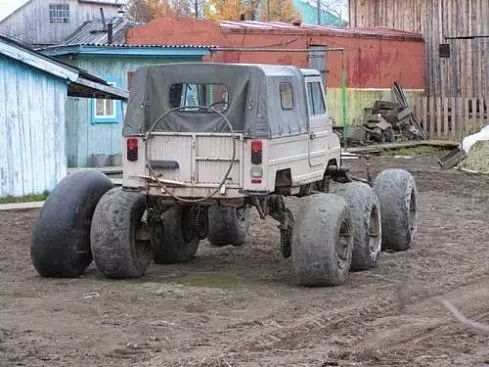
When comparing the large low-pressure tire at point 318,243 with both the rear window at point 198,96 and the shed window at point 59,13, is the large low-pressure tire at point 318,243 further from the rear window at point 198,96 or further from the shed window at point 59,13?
the shed window at point 59,13

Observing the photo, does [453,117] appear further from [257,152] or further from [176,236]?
[257,152]

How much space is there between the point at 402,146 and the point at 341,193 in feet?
59.4

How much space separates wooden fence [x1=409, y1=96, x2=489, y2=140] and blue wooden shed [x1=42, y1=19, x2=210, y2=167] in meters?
9.38

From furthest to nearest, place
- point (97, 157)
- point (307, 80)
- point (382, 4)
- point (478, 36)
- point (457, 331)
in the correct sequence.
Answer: point (382, 4), point (478, 36), point (97, 157), point (307, 80), point (457, 331)

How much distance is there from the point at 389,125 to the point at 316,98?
1905cm

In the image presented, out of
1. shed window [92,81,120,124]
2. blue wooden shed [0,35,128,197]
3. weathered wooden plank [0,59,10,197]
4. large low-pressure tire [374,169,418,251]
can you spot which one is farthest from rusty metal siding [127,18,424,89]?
large low-pressure tire [374,169,418,251]

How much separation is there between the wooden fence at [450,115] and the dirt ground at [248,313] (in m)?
17.6

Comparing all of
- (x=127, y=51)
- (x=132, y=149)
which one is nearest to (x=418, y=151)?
(x=127, y=51)

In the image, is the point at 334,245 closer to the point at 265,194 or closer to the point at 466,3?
the point at 265,194

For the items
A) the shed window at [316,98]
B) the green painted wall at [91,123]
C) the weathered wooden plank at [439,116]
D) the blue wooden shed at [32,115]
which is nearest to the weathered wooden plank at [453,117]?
the weathered wooden plank at [439,116]

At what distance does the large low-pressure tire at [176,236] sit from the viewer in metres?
12.1

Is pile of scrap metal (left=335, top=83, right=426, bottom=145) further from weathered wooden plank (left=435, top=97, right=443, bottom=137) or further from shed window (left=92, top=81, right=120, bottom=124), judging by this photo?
shed window (left=92, top=81, right=120, bottom=124)

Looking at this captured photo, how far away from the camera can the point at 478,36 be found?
107 ft

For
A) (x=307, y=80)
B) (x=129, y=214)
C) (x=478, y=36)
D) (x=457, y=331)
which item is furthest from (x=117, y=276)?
(x=478, y=36)
